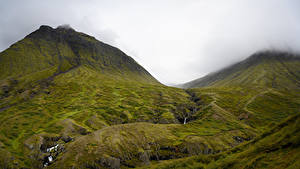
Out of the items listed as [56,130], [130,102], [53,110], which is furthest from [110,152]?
[130,102]

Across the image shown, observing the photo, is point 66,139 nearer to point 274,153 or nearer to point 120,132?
point 120,132

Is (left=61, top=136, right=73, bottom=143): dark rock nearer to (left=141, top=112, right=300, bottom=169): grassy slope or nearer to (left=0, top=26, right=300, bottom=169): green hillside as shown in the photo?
(left=0, top=26, right=300, bottom=169): green hillside

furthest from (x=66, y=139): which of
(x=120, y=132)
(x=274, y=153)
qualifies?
(x=274, y=153)

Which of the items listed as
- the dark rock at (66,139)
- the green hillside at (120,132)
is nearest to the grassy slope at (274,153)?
the green hillside at (120,132)

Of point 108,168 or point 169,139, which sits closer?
point 108,168

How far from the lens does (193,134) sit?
113 meters

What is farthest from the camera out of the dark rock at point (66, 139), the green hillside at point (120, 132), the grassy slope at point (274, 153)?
the dark rock at point (66, 139)

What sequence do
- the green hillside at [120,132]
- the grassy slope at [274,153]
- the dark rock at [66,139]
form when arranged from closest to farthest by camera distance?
the grassy slope at [274,153]
the green hillside at [120,132]
the dark rock at [66,139]

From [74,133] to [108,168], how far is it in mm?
39702

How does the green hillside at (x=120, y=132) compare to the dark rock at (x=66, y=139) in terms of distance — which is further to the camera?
the dark rock at (x=66, y=139)

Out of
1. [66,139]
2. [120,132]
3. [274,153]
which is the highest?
[274,153]

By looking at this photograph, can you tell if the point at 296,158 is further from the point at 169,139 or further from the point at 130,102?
the point at 130,102

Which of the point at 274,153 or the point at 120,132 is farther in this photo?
the point at 120,132

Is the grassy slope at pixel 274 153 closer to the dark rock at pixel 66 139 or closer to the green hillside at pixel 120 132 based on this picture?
the green hillside at pixel 120 132
